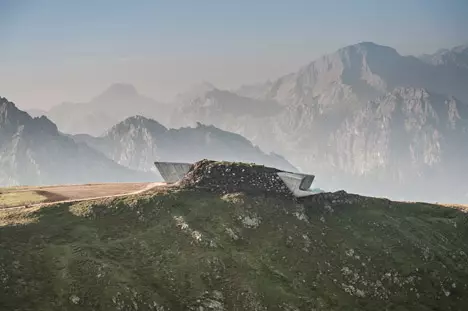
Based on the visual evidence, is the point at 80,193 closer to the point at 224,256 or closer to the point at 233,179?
the point at 233,179

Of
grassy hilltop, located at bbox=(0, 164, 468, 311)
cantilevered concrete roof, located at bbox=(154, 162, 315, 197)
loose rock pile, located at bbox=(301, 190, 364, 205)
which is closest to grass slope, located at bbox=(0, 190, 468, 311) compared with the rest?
grassy hilltop, located at bbox=(0, 164, 468, 311)

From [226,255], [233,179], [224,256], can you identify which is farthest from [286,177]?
[224,256]

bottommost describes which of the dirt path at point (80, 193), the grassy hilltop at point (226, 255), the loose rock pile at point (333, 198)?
the grassy hilltop at point (226, 255)

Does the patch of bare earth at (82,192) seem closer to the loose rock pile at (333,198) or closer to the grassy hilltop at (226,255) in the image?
the grassy hilltop at (226,255)

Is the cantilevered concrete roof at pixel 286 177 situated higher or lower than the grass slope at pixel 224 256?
higher

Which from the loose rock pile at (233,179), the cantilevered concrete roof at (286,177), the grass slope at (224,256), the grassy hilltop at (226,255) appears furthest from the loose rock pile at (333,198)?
the loose rock pile at (233,179)

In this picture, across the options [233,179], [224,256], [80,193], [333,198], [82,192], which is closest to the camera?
[224,256]

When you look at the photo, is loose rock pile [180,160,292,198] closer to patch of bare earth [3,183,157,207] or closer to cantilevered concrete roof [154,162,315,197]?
cantilevered concrete roof [154,162,315,197]
